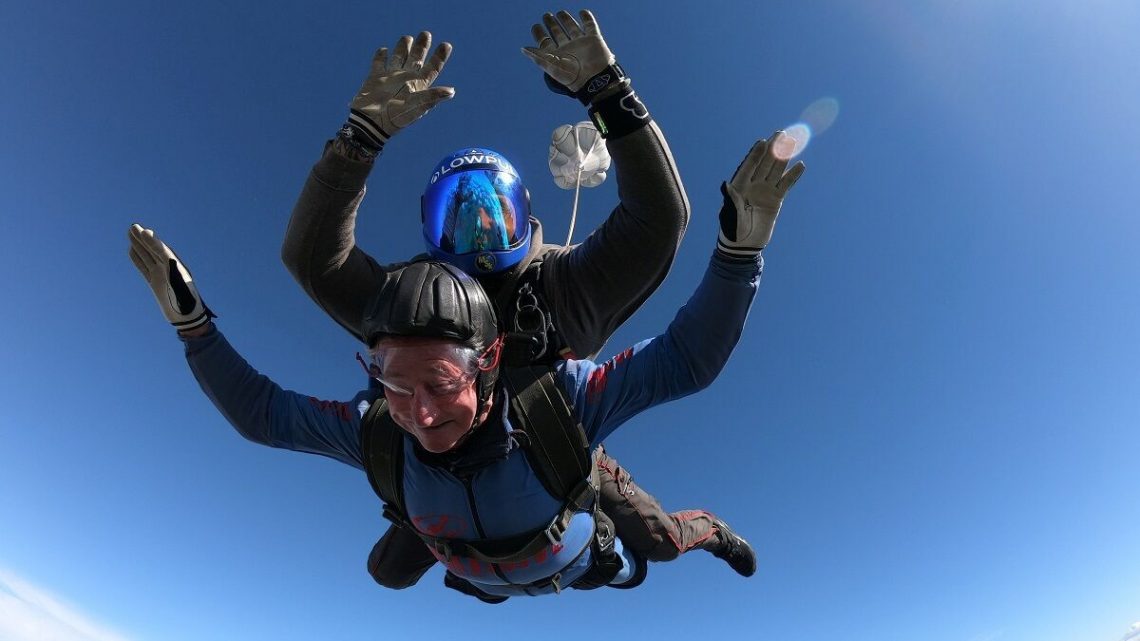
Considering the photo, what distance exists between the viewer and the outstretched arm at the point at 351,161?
151 centimetres

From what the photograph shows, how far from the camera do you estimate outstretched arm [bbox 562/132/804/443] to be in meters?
1.37

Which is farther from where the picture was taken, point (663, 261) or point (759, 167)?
point (663, 261)

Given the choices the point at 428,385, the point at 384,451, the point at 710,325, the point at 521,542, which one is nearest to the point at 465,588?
the point at 521,542

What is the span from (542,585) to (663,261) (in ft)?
4.32

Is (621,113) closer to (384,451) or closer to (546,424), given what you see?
(546,424)

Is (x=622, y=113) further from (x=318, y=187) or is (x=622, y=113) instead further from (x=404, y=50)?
(x=318, y=187)

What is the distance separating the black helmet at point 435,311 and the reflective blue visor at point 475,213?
27 centimetres

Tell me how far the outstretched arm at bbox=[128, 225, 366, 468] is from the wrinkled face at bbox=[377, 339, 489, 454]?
475mm

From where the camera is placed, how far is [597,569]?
2.40 meters

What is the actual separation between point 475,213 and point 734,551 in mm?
→ 2675

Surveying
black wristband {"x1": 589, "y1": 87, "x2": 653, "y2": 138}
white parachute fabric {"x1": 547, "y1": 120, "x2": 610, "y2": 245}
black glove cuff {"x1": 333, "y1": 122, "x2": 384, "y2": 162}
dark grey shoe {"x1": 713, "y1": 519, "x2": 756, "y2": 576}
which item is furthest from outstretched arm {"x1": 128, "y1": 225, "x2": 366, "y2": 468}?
dark grey shoe {"x1": 713, "y1": 519, "x2": 756, "y2": 576}

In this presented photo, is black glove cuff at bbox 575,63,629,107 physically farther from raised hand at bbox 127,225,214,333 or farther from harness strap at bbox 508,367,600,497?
raised hand at bbox 127,225,214,333

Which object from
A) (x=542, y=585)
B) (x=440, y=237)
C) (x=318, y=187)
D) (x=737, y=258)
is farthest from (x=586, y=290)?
(x=542, y=585)

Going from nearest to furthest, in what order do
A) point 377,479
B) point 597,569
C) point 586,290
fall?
point 586,290, point 377,479, point 597,569
